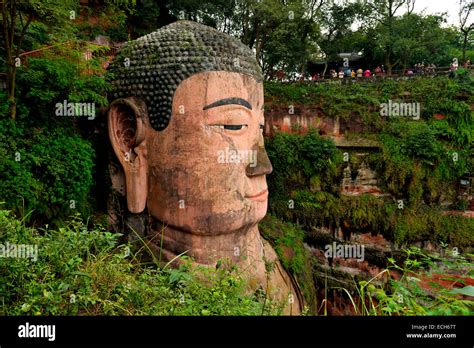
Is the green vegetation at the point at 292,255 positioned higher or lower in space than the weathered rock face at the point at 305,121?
lower

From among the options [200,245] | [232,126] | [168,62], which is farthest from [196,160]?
[168,62]

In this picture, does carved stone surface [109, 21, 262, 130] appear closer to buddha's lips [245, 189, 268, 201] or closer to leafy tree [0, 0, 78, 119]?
leafy tree [0, 0, 78, 119]

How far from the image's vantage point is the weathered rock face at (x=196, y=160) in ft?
16.4

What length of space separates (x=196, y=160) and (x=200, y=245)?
48.7 inches

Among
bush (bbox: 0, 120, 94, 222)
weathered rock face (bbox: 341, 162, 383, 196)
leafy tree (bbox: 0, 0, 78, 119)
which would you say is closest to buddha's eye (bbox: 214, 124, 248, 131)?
bush (bbox: 0, 120, 94, 222)

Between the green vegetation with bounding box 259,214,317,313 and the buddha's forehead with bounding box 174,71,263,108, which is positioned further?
the green vegetation with bounding box 259,214,317,313

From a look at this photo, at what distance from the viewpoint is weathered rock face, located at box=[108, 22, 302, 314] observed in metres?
5.00

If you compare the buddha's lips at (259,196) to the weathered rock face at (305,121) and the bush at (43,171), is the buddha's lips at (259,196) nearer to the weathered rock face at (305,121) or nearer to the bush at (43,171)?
the bush at (43,171)

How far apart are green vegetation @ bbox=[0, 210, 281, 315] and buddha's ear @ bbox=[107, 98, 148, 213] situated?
198 cm

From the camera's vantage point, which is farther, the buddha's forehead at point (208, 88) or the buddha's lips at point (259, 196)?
the buddha's lips at point (259, 196)

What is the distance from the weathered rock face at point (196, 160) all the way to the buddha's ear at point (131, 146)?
1 cm

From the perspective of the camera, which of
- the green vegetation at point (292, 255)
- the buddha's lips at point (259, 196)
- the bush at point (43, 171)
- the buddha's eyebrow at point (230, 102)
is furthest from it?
the green vegetation at point (292, 255)

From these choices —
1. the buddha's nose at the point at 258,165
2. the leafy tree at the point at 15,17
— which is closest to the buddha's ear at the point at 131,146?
the leafy tree at the point at 15,17

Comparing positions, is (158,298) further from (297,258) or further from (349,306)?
(349,306)
